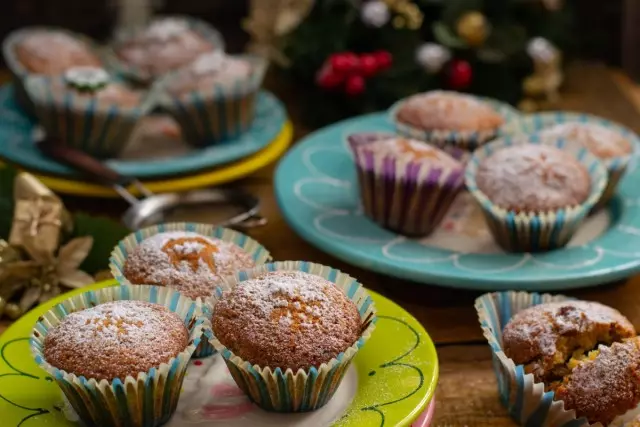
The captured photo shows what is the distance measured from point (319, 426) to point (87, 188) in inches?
36.9

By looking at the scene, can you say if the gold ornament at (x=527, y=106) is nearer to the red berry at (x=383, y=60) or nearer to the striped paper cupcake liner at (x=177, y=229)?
the red berry at (x=383, y=60)

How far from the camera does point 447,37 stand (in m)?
2.41

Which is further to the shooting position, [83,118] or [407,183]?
Answer: [83,118]

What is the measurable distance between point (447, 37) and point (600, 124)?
57 cm

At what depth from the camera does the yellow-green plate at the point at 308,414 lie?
1.19 m

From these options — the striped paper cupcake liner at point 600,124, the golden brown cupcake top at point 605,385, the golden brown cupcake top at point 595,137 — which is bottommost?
the golden brown cupcake top at point 605,385

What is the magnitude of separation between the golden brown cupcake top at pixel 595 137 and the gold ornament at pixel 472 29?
0.52 m

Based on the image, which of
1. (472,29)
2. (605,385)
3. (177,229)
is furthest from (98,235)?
(472,29)

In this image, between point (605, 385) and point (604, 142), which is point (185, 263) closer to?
point (605, 385)

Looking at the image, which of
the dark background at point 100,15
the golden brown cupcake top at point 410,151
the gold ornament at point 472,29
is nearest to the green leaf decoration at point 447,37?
the gold ornament at point 472,29

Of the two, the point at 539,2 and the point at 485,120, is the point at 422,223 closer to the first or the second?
the point at 485,120

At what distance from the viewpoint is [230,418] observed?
1.24 metres

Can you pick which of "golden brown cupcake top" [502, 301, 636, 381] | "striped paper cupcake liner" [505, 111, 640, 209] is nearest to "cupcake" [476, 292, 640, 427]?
"golden brown cupcake top" [502, 301, 636, 381]

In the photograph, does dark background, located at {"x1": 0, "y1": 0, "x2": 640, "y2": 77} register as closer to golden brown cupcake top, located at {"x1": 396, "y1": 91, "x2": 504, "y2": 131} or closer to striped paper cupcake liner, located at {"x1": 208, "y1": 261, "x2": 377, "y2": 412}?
golden brown cupcake top, located at {"x1": 396, "y1": 91, "x2": 504, "y2": 131}
